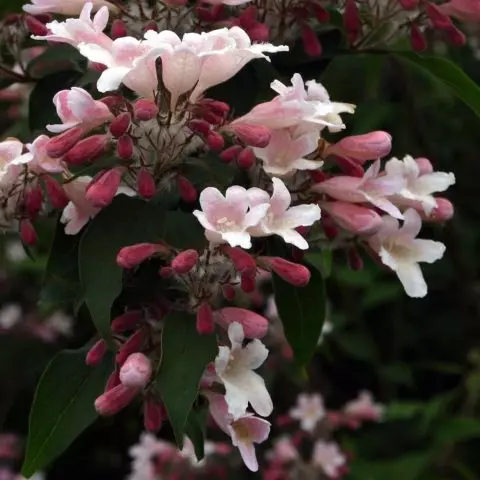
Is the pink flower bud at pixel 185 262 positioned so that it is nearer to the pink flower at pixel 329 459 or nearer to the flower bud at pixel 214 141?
the flower bud at pixel 214 141

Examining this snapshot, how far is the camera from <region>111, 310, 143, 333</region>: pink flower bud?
1116 mm

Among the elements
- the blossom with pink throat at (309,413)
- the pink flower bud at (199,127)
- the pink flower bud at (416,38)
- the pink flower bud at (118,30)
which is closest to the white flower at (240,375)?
the pink flower bud at (199,127)

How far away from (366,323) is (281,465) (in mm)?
1030

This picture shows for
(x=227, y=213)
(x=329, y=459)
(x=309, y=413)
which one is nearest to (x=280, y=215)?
(x=227, y=213)

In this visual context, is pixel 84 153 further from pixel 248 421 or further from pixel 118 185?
pixel 248 421

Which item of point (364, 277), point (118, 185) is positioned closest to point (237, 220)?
point (118, 185)

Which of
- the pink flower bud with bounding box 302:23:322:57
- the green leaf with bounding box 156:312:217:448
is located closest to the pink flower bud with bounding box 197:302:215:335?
the green leaf with bounding box 156:312:217:448

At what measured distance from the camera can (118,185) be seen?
1064 millimetres

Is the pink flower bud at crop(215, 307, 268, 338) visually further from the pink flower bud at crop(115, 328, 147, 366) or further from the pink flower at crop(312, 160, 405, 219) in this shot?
the pink flower at crop(312, 160, 405, 219)

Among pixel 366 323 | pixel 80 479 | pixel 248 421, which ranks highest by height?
pixel 248 421

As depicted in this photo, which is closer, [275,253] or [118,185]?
[118,185]

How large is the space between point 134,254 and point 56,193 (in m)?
0.15

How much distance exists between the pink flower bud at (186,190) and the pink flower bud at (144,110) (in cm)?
9

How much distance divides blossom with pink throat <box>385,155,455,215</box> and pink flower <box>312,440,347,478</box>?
3.39ft
